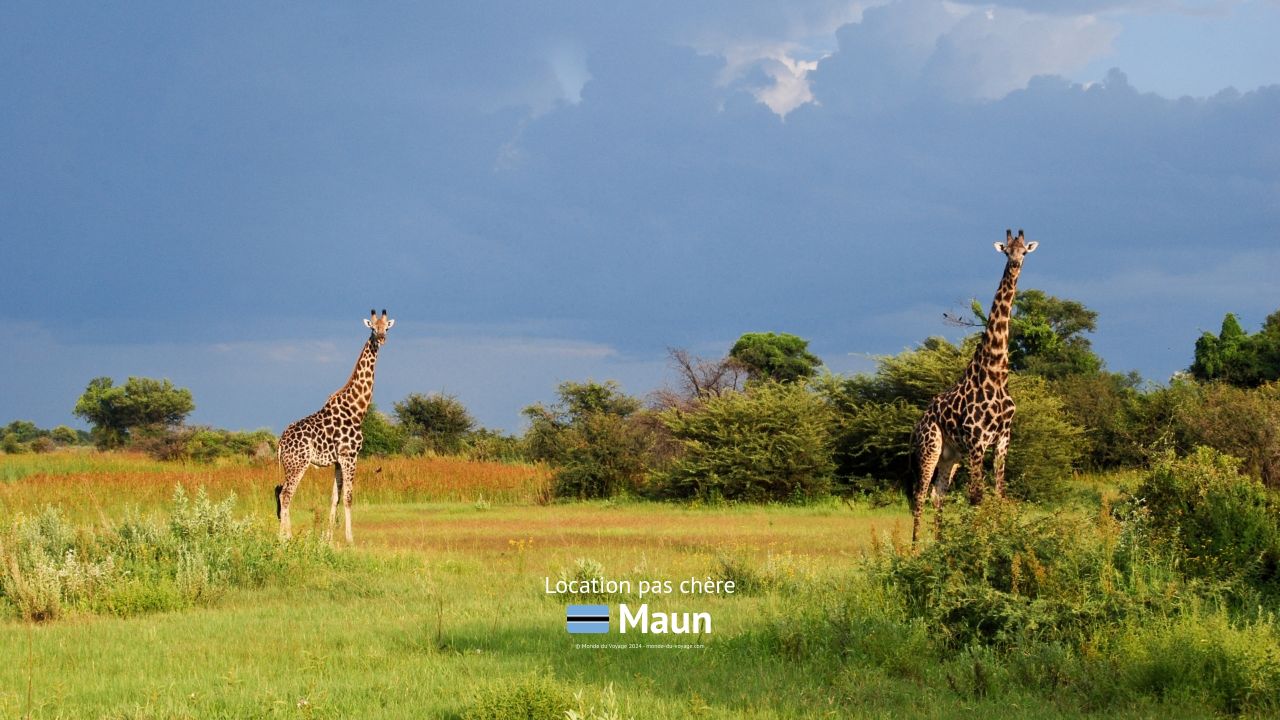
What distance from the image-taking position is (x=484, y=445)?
46.3m

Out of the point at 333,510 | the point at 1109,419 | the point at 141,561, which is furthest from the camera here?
the point at 1109,419

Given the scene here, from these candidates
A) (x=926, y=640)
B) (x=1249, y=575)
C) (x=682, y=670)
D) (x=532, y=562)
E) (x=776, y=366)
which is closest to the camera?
(x=682, y=670)

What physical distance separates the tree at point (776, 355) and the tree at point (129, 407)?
34.6 metres

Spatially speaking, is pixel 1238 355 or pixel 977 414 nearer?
pixel 977 414

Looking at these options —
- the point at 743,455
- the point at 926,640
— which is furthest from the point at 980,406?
the point at 743,455

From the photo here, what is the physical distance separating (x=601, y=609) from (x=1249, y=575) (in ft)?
18.3

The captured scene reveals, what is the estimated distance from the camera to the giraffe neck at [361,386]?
1717 cm

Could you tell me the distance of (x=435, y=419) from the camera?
52.4m

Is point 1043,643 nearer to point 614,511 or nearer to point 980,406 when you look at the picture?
point 980,406

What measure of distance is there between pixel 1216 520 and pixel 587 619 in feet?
18.6

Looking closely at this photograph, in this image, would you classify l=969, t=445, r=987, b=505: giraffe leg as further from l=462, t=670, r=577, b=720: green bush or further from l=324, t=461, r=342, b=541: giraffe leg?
l=462, t=670, r=577, b=720: green bush

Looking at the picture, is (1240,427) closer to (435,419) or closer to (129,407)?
(435,419)

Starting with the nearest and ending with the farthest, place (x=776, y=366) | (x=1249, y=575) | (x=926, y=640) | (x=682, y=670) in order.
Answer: (x=682, y=670), (x=926, y=640), (x=1249, y=575), (x=776, y=366)

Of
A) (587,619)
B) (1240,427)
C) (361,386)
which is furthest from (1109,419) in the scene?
(587,619)
